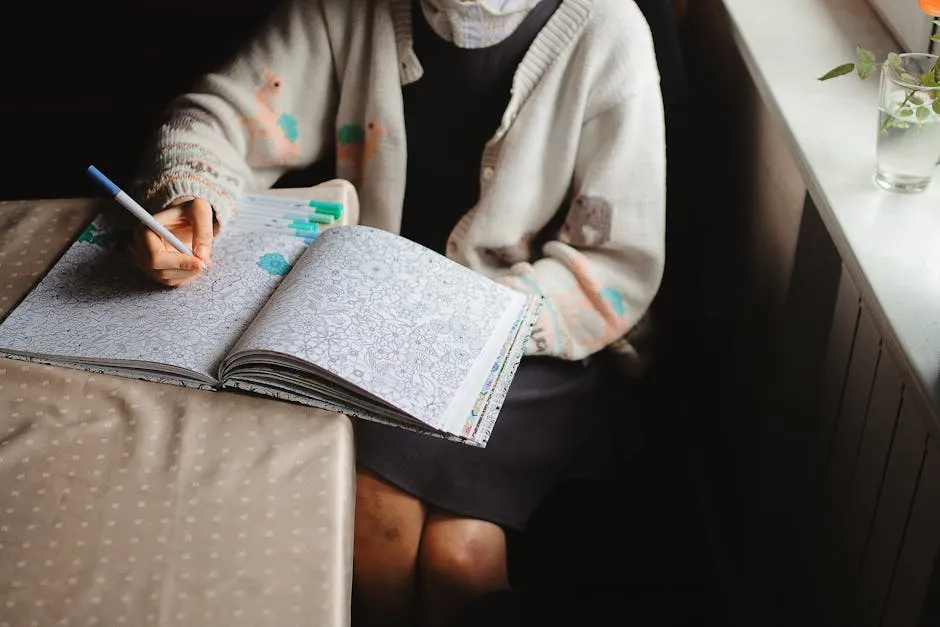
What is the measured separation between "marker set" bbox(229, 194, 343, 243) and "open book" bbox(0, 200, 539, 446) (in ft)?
0.10

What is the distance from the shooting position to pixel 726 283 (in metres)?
1.53

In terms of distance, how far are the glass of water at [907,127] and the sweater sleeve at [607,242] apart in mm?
279

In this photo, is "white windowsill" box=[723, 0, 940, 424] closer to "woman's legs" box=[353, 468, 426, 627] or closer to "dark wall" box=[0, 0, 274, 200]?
"woman's legs" box=[353, 468, 426, 627]

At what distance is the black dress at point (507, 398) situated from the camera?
1.15m

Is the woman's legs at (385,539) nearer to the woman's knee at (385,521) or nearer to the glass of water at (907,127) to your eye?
the woman's knee at (385,521)

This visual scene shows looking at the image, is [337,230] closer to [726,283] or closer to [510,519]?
[510,519]

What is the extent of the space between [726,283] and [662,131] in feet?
1.32

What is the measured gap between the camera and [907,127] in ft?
3.04

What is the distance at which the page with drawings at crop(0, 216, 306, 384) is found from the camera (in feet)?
2.93

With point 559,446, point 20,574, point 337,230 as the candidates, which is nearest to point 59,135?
point 337,230

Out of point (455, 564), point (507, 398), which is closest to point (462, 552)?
point (455, 564)

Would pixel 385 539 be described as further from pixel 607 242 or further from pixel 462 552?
pixel 607 242

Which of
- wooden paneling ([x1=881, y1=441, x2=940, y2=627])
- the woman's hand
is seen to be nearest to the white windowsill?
wooden paneling ([x1=881, y1=441, x2=940, y2=627])

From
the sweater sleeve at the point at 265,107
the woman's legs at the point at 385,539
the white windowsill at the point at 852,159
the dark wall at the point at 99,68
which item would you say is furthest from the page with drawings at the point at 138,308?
the dark wall at the point at 99,68
